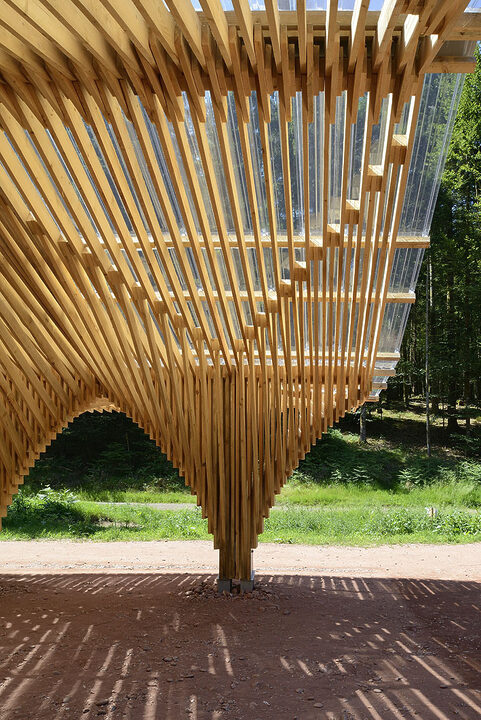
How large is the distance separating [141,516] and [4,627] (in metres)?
6.88

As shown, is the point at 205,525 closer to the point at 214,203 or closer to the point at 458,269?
the point at 214,203

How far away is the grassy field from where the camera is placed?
11.6 metres

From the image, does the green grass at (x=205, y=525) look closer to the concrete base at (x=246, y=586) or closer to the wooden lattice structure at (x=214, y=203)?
the concrete base at (x=246, y=586)

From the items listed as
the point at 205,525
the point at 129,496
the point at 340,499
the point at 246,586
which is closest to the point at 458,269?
the point at 340,499

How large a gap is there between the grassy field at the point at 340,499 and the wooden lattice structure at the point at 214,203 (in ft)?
15.7

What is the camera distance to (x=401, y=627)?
20.0ft

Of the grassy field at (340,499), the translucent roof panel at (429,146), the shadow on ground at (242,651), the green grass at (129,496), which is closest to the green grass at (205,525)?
the grassy field at (340,499)

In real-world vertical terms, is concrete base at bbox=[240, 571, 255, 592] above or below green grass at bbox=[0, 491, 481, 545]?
above

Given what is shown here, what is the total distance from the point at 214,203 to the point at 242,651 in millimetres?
3773

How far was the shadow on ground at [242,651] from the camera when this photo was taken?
171 inches

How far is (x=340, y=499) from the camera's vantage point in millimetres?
15547

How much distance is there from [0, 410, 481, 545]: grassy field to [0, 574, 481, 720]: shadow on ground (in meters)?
3.80

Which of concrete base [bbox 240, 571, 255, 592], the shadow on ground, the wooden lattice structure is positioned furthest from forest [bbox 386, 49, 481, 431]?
concrete base [bbox 240, 571, 255, 592]

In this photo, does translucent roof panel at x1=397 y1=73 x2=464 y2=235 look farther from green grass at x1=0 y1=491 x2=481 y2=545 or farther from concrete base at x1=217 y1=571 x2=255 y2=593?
green grass at x1=0 y1=491 x2=481 y2=545
